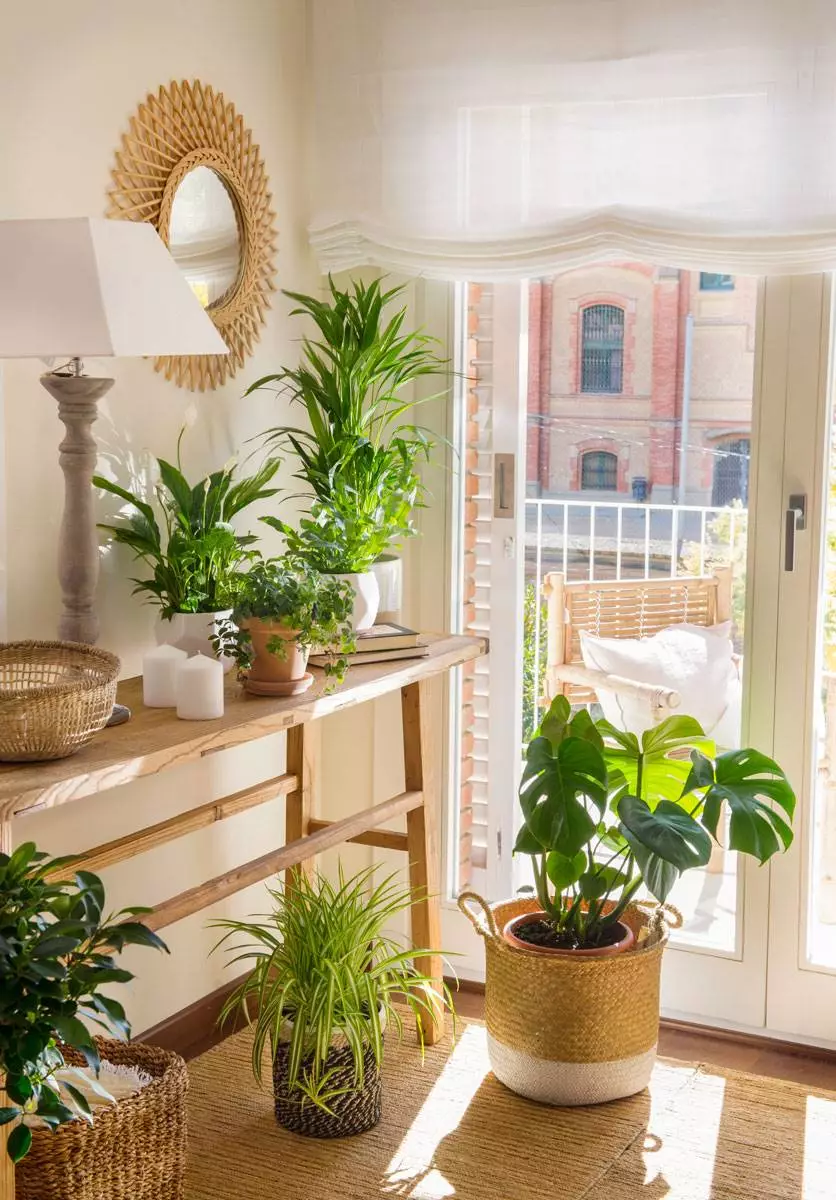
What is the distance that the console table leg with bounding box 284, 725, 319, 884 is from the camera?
307cm

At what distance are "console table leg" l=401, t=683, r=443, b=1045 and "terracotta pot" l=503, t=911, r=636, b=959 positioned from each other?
20 cm

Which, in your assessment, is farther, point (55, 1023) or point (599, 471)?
point (599, 471)

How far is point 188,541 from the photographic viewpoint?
259 centimetres

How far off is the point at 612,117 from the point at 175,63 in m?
0.89

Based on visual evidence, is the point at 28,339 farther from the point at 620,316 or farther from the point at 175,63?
the point at 620,316

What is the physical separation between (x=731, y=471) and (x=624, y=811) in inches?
32.5

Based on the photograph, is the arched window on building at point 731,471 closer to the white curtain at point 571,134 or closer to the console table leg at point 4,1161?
the white curtain at point 571,134

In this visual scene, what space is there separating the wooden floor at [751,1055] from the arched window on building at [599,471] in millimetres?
1219

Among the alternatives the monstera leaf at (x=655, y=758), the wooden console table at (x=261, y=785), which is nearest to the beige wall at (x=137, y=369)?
the wooden console table at (x=261, y=785)

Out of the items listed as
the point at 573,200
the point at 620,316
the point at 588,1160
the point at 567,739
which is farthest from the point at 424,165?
the point at 588,1160

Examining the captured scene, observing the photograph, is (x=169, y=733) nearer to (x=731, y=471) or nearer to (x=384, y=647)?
(x=384, y=647)

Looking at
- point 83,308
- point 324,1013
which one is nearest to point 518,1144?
point 324,1013

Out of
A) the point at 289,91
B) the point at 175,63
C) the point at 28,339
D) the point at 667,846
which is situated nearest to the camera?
the point at 28,339

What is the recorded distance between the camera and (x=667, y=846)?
2539 millimetres
